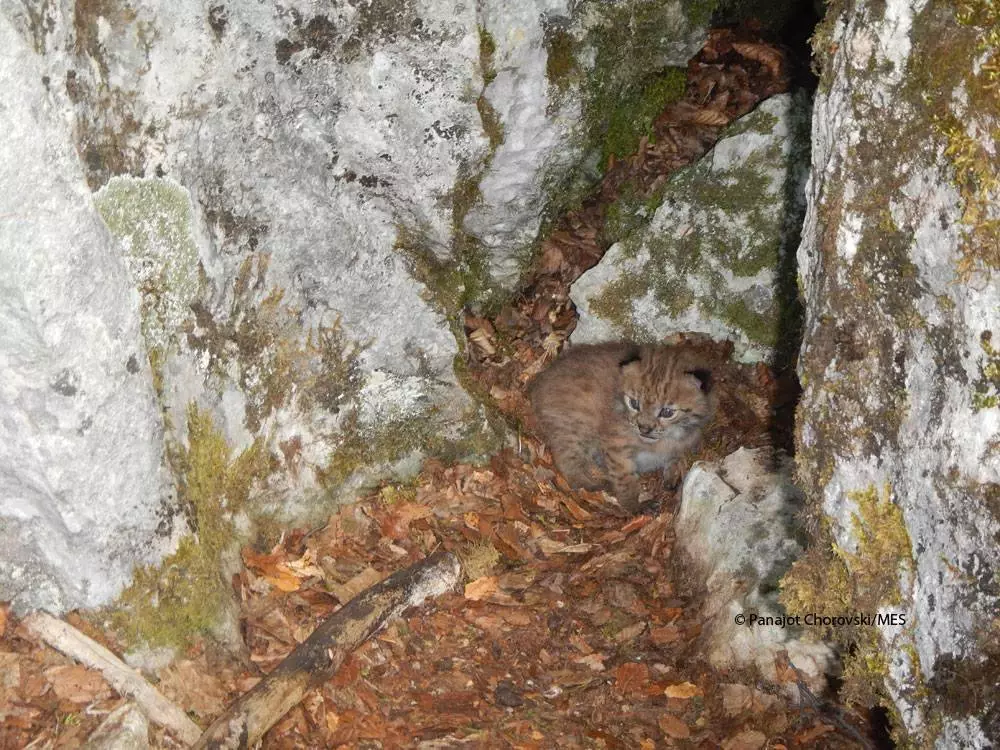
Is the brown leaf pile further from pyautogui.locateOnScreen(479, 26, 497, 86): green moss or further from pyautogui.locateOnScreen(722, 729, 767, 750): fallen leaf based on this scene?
pyautogui.locateOnScreen(722, 729, 767, 750): fallen leaf

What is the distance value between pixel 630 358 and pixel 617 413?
510 mm

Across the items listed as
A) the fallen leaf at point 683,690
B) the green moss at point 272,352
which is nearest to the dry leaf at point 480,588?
the fallen leaf at point 683,690

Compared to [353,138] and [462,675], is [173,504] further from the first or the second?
[353,138]

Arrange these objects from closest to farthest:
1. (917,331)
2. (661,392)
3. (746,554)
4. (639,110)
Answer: (917,331), (746,554), (661,392), (639,110)

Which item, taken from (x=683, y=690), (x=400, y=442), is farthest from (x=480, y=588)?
(x=683, y=690)

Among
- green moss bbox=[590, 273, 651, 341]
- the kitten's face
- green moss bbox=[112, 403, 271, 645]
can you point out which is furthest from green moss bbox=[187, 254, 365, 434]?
green moss bbox=[590, 273, 651, 341]

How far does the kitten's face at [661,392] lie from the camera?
23.1ft

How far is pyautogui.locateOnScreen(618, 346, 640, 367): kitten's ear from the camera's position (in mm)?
7135

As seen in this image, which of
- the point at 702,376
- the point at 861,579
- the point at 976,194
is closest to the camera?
the point at 976,194

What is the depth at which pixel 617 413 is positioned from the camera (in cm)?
745

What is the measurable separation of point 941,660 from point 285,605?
3283 millimetres

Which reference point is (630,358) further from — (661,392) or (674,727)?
(674,727)

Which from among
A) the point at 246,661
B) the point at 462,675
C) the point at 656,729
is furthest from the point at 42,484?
the point at 656,729

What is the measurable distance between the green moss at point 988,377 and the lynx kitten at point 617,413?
12.6ft
